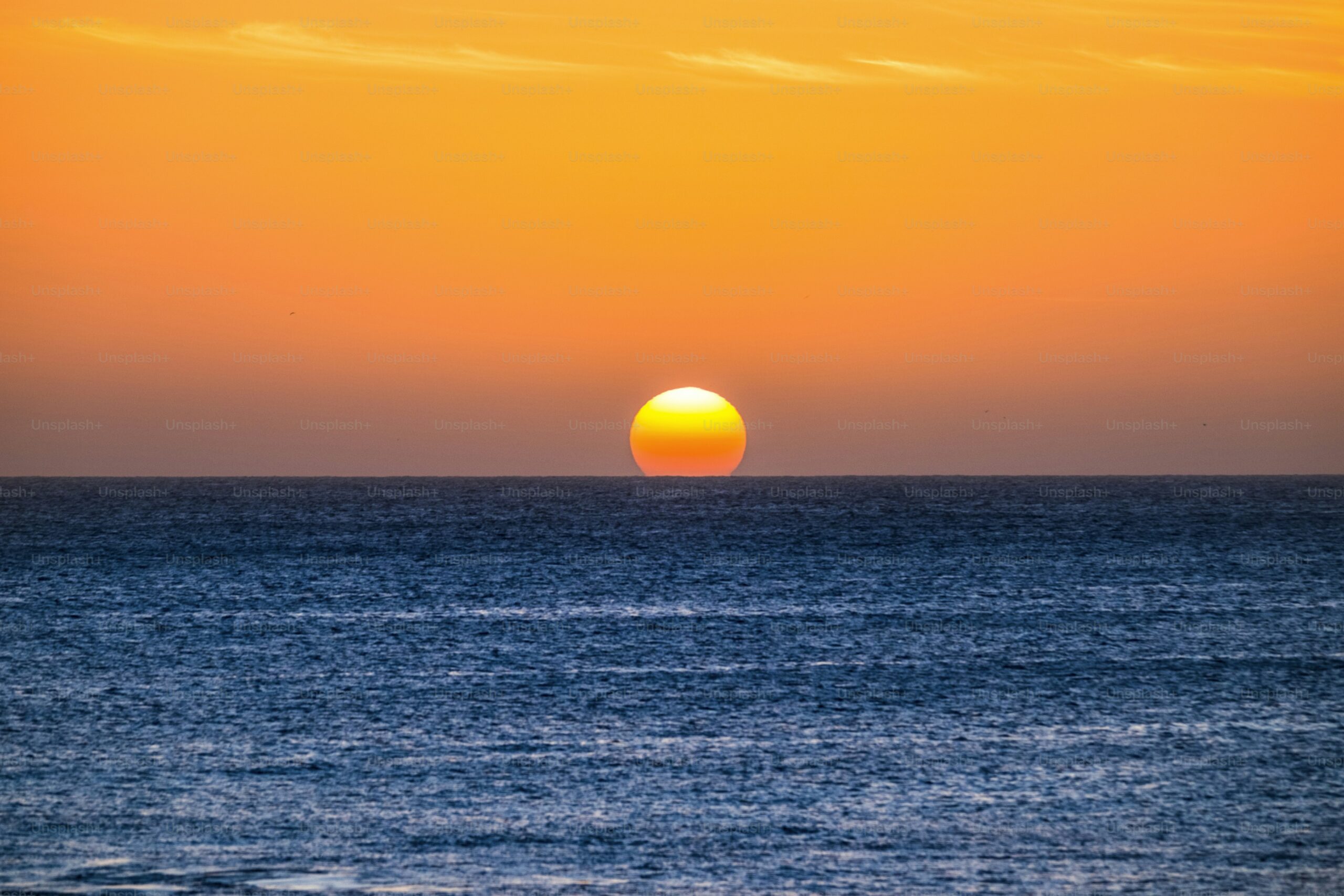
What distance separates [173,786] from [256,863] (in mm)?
4103

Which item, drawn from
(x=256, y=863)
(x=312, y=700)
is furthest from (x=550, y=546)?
(x=256, y=863)

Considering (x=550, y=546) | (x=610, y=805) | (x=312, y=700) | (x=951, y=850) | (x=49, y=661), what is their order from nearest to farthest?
(x=951, y=850) < (x=610, y=805) < (x=312, y=700) < (x=49, y=661) < (x=550, y=546)

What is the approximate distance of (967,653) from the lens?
29.3 metres

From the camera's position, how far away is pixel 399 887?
11984 millimetres

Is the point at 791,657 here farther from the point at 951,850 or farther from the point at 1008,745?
the point at 951,850

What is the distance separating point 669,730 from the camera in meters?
19.9

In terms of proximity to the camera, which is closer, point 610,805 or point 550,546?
point 610,805

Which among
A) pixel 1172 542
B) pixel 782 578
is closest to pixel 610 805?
pixel 782 578

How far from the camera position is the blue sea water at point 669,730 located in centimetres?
1284

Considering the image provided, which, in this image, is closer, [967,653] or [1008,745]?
[1008,745]

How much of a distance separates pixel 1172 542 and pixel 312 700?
5569 cm

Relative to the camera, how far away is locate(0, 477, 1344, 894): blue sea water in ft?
42.1

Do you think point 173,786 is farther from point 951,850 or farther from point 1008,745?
point 1008,745

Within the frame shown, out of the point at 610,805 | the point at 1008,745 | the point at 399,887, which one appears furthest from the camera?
the point at 1008,745
